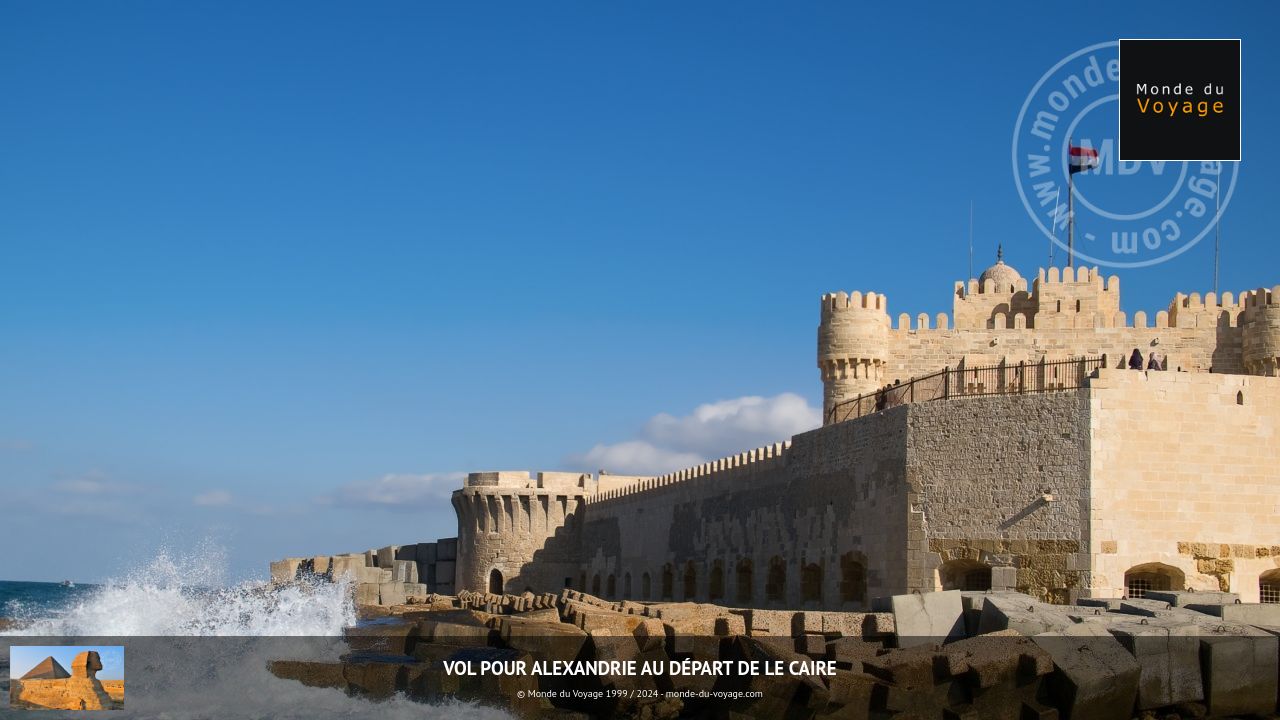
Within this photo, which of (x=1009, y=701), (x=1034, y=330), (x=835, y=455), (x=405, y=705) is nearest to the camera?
(x=1009, y=701)

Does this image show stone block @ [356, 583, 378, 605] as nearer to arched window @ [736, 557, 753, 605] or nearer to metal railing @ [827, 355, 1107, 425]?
arched window @ [736, 557, 753, 605]

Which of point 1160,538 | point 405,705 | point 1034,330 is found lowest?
point 405,705

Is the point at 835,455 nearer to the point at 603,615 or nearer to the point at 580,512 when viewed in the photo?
the point at 603,615

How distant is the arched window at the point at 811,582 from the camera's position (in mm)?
24609

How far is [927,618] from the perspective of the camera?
52.9 feet

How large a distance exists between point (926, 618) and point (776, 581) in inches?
422

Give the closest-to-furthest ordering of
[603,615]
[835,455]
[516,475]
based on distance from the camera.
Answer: [603,615], [835,455], [516,475]

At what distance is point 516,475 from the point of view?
42438mm

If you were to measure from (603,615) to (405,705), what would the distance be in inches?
115

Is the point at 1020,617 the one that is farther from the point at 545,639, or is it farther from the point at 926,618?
the point at 545,639

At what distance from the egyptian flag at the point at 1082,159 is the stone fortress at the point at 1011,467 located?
2692 millimetres

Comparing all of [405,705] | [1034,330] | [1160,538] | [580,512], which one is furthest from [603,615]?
[580,512]

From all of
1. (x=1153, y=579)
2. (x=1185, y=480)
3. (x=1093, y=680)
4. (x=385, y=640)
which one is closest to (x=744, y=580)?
(x=1153, y=579)

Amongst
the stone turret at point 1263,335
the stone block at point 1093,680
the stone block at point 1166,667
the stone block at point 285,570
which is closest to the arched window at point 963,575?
the stone block at point 1166,667
